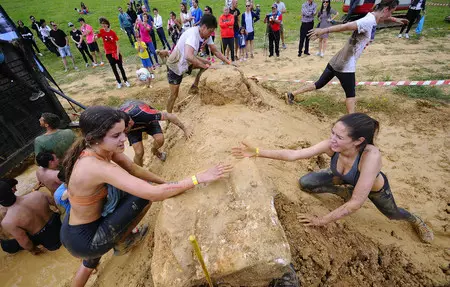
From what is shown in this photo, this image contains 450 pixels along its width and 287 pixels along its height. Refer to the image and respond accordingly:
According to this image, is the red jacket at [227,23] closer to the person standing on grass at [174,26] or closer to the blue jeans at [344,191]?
the person standing on grass at [174,26]

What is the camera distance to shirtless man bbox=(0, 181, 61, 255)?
2764mm

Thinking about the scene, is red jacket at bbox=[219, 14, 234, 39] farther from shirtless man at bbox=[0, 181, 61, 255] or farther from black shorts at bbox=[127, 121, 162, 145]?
shirtless man at bbox=[0, 181, 61, 255]

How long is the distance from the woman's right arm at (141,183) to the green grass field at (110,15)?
31.5ft

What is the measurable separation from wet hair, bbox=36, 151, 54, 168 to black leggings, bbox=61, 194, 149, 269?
4.80 ft

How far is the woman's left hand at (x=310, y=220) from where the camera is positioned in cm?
210

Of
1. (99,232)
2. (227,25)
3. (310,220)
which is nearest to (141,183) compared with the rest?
(99,232)

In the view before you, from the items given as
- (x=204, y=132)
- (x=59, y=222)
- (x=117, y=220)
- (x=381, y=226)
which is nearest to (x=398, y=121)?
(x=381, y=226)

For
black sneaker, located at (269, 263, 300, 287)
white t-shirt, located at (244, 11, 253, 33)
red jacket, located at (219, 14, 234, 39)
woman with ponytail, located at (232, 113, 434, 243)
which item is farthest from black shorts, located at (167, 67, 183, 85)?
white t-shirt, located at (244, 11, 253, 33)

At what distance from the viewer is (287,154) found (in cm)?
239

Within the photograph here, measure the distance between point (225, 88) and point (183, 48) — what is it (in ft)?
3.72

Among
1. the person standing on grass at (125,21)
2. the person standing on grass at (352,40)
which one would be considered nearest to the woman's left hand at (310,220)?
the person standing on grass at (352,40)

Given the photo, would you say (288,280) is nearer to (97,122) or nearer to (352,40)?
(97,122)

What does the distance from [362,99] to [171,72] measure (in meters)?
4.18

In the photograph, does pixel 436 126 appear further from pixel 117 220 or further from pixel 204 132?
pixel 117 220
